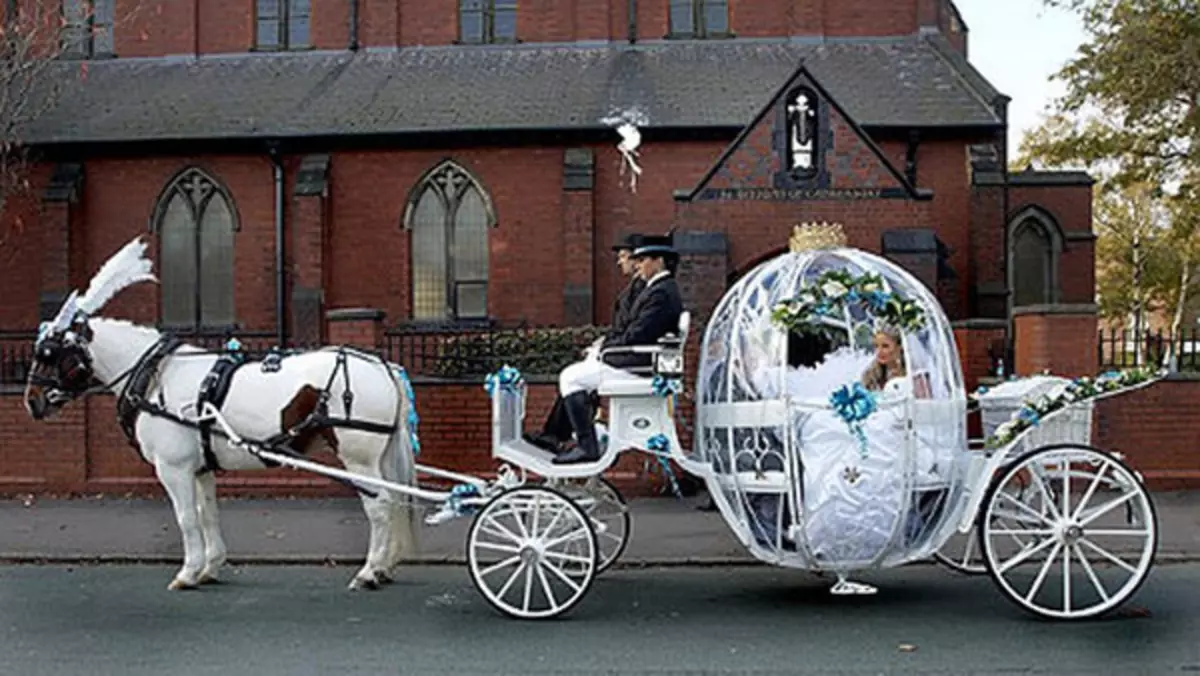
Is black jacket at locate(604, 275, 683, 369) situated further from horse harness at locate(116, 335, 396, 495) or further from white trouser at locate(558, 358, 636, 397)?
horse harness at locate(116, 335, 396, 495)

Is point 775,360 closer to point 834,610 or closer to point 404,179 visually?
point 834,610

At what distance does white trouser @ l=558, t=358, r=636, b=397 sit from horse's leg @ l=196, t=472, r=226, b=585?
3.10 meters

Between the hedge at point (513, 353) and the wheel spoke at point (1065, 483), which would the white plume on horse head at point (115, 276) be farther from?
the wheel spoke at point (1065, 483)

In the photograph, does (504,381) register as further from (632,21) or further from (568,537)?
(632,21)

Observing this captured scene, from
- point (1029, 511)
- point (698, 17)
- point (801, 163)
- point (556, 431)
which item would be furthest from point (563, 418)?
point (698, 17)

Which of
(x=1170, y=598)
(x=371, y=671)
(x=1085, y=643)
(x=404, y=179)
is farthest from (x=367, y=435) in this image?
(x=404, y=179)

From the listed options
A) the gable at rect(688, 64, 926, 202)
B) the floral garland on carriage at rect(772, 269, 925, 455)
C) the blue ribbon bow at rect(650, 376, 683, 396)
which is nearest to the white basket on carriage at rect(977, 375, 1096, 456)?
the floral garland on carriage at rect(772, 269, 925, 455)

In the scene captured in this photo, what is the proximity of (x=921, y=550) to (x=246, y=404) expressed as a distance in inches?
198

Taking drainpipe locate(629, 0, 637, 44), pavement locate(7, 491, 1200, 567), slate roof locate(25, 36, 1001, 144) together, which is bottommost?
pavement locate(7, 491, 1200, 567)

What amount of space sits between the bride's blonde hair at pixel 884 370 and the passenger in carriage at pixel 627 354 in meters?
1.43

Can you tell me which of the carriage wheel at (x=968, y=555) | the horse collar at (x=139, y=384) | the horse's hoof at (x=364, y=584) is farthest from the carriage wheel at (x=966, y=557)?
the horse collar at (x=139, y=384)

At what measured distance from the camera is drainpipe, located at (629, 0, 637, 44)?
2667 centimetres

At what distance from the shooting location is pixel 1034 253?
27.0 metres

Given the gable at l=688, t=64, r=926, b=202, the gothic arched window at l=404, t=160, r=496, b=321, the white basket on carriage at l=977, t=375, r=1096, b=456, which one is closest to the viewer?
the white basket on carriage at l=977, t=375, r=1096, b=456
